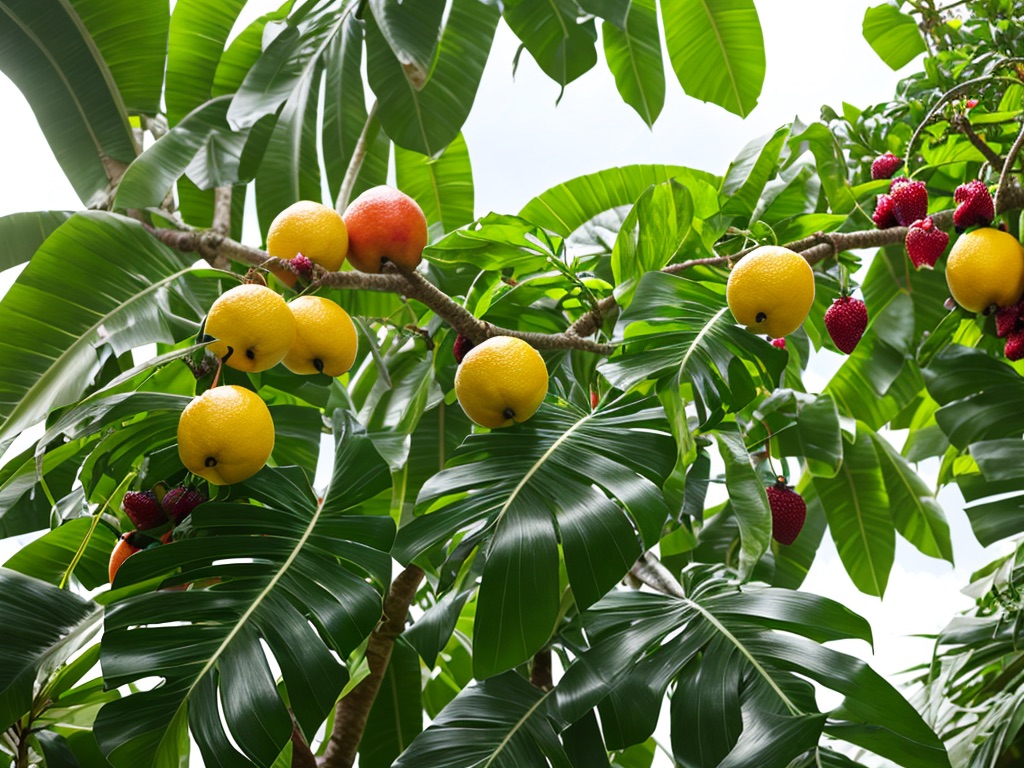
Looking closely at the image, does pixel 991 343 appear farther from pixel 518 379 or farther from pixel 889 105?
pixel 518 379

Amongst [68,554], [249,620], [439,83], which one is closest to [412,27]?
[439,83]

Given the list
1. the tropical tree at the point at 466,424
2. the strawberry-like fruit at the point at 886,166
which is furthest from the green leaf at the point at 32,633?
the strawberry-like fruit at the point at 886,166

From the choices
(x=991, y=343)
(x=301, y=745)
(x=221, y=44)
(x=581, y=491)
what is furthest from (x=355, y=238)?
(x=991, y=343)

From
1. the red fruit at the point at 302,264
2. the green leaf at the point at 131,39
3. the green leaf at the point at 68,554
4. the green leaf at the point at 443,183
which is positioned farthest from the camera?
Answer: the green leaf at the point at 443,183

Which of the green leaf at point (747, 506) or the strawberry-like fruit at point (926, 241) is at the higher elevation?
the strawberry-like fruit at point (926, 241)

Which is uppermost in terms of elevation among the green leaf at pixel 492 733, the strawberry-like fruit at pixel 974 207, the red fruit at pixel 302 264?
the red fruit at pixel 302 264

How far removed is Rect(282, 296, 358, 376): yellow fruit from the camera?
858 millimetres

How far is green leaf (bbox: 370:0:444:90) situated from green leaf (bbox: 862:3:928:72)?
1130mm

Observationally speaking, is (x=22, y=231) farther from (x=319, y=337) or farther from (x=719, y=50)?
(x=719, y=50)

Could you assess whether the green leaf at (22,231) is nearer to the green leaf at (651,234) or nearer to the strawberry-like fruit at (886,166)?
the green leaf at (651,234)

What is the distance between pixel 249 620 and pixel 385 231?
40cm

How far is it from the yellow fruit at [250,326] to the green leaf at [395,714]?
69 centimetres

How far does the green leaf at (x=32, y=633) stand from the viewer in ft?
2.97

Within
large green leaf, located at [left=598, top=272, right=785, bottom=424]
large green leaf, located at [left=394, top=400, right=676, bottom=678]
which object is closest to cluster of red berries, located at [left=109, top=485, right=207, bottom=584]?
large green leaf, located at [left=394, top=400, right=676, bottom=678]
